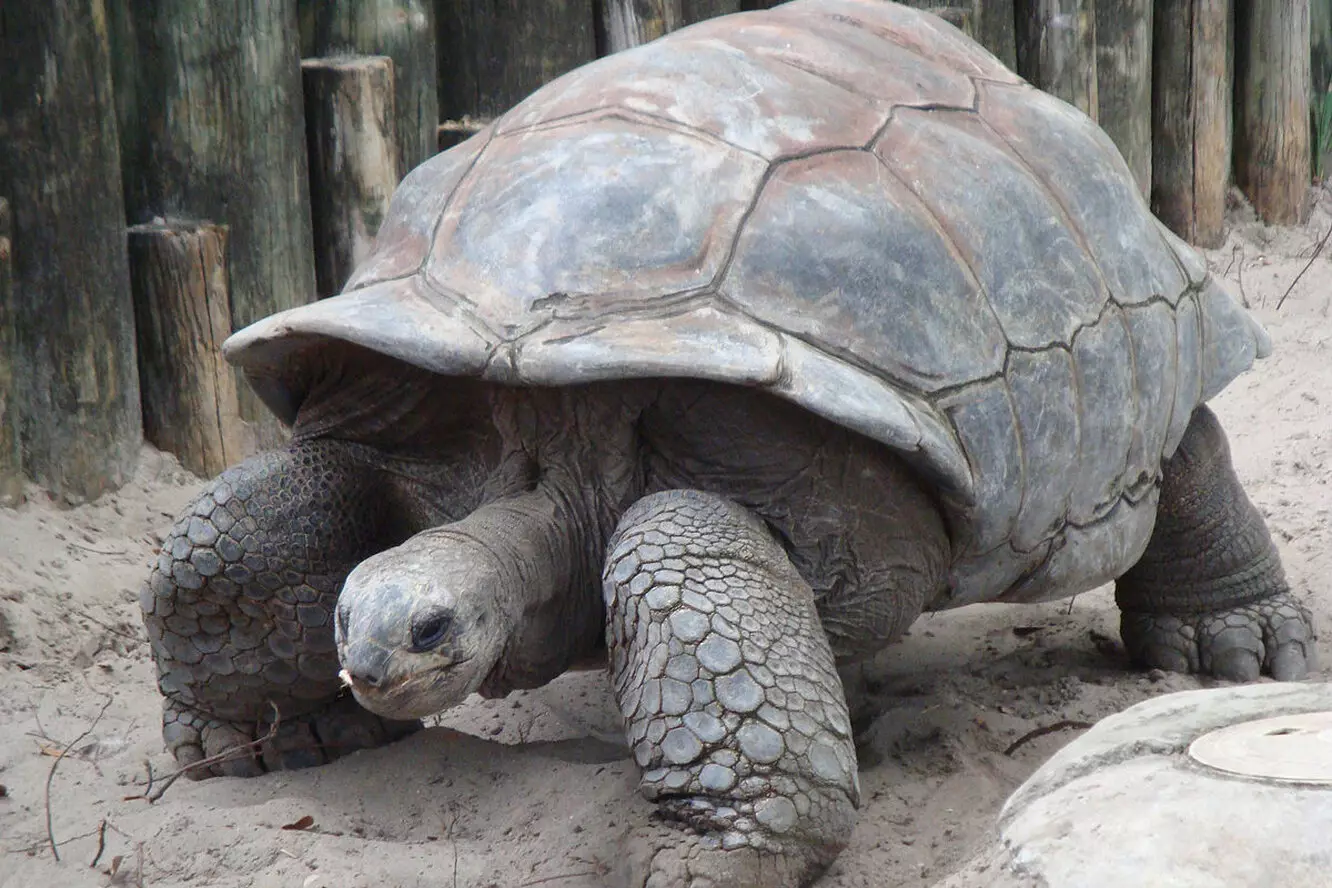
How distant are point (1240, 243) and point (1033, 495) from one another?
14.9ft

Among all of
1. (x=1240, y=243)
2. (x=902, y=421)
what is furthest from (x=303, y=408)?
(x=1240, y=243)

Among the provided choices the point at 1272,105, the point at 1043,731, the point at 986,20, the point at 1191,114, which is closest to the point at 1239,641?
the point at 1043,731

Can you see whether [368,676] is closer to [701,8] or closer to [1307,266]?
[701,8]

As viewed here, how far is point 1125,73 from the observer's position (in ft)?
22.0

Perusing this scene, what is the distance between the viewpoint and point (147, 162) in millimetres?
4328

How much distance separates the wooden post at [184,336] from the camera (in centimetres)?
430

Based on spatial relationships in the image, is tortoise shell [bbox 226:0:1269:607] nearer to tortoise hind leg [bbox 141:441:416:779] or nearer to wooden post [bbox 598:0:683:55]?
tortoise hind leg [bbox 141:441:416:779]

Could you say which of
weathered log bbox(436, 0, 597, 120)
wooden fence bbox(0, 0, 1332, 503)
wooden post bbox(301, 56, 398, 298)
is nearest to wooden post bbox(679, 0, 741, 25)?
wooden fence bbox(0, 0, 1332, 503)

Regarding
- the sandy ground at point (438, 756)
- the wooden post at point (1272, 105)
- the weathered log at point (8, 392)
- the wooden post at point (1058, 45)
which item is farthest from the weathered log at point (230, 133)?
the wooden post at point (1272, 105)

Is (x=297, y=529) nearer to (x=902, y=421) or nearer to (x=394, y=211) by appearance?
(x=394, y=211)

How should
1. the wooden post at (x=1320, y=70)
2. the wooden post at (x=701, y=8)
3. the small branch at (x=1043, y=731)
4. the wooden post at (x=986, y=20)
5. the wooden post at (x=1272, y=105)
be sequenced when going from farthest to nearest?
the wooden post at (x=1320, y=70), the wooden post at (x=1272, y=105), the wooden post at (x=986, y=20), the wooden post at (x=701, y=8), the small branch at (x=1043, y=731)

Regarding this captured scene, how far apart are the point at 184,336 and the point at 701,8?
83.7 inches

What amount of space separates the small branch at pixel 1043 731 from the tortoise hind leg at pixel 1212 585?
1.98 ft

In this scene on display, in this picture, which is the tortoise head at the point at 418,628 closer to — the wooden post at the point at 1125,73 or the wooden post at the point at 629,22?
the wooden post at the point at 629,22
